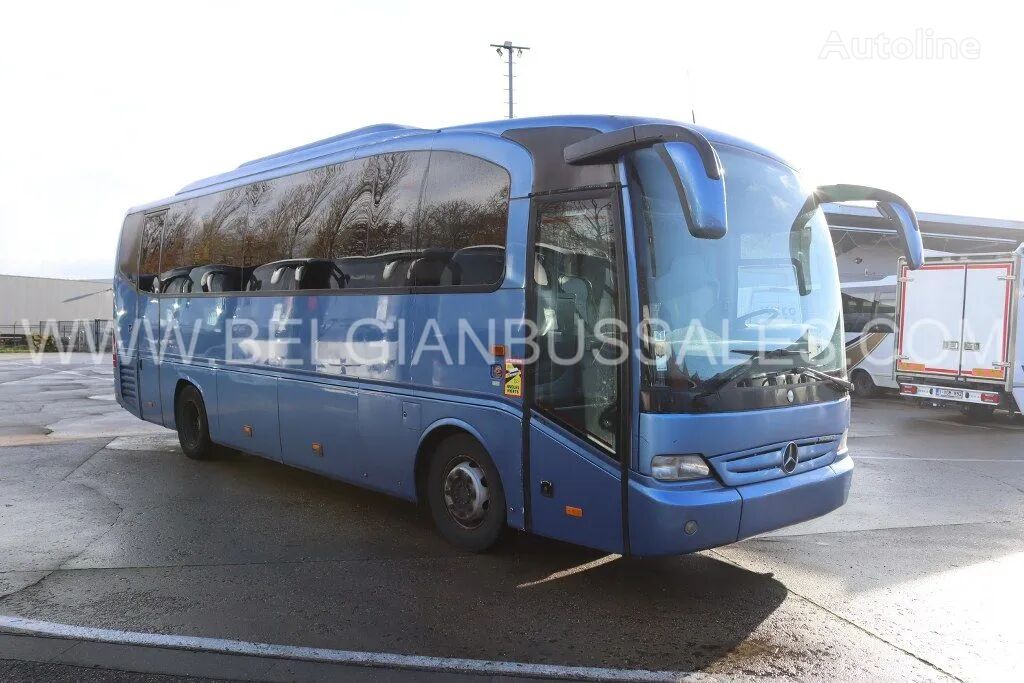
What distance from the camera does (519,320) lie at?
5.62 meters

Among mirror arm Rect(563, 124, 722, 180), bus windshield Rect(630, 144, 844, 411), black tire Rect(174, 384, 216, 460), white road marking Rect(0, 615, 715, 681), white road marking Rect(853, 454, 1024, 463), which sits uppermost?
mirror arm Rect(563, 124, 722, 180)

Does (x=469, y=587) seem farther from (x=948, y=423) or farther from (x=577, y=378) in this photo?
(x=948, y=423)

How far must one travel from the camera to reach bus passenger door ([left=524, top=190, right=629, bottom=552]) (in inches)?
200

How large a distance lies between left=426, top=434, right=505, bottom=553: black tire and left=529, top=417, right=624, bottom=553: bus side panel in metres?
0.44

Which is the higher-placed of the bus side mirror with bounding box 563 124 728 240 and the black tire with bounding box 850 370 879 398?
the bus side mirror with bounding box 563 124 728 240

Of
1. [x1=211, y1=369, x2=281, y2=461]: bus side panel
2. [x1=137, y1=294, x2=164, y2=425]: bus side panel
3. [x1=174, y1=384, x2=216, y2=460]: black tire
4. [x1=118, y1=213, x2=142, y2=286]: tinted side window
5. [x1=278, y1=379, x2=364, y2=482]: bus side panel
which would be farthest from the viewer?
[x1=118, y1=213, x2=142, y2=286]: tinted side window

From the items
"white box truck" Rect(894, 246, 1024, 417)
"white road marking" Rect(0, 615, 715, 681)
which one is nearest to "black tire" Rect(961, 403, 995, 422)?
"white box truck" Rect(894, 246, 1024, 417)

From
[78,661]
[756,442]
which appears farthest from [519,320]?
[78,661]

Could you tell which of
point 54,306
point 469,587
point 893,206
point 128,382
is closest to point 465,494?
point 469,587

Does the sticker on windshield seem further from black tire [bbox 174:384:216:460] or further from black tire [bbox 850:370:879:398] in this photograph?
black tire [bbox 850:370:879:398]

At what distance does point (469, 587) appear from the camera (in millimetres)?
5551

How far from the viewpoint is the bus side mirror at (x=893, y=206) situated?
6.19 meters

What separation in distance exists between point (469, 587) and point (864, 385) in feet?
60.9

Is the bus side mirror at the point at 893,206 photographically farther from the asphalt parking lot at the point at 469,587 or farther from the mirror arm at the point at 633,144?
the asphalt parking lot at the point at 469,587
